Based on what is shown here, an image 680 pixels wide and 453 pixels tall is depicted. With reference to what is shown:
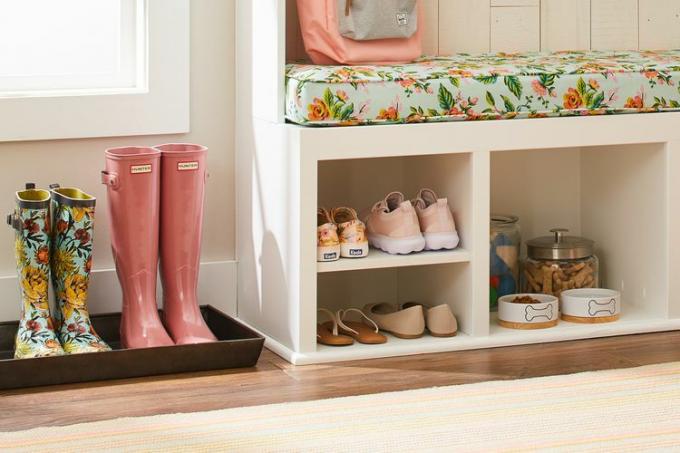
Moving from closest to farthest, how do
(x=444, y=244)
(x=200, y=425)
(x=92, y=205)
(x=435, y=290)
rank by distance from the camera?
(x=200, y=425) < (x=92, y=205) < (x=444, y=244) < (x=435, y=290)

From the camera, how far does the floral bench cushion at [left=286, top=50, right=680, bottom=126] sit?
2355mm

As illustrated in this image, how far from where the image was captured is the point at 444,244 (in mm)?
2525

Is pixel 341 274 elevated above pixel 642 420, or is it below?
above

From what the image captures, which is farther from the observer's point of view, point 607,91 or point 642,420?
point 607,91

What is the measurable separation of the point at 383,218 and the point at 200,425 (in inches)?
28.8

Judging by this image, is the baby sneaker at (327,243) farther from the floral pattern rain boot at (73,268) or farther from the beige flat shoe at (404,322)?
the floral pattern rain boot at (73,268)

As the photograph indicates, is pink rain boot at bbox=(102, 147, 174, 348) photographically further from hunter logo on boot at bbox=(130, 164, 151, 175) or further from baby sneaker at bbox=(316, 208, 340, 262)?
baby sneaker at bbox=(316, 208, 340, 262)

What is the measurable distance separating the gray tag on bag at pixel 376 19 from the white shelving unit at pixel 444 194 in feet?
0.61

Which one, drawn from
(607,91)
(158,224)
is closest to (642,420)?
(607,91)

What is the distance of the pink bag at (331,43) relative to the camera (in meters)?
2.54

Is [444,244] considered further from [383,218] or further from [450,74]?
[450,74]

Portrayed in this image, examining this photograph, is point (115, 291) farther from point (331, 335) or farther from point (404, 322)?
point (404, 322)

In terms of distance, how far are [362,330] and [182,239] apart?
1.45 feet

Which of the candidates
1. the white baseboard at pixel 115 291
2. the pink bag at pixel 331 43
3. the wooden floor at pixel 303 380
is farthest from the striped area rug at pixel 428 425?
the pink bag at pixel 331 43
